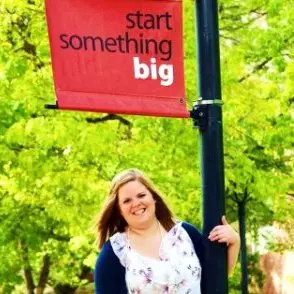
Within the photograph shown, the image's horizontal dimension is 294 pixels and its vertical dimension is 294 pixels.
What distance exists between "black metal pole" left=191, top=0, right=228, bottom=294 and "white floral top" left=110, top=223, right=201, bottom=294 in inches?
2.8

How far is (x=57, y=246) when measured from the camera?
657 inches

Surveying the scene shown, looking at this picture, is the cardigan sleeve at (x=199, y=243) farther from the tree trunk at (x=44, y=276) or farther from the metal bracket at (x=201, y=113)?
the tree trunk at (x=44, y=276)

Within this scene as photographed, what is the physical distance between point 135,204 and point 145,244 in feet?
0.63

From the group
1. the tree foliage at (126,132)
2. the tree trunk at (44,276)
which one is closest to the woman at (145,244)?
the tree foliage at (126,132)

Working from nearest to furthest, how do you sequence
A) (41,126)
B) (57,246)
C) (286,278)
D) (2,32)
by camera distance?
1. (41,126)
2. (2,32)
3. (57,246)
4. (286,278)

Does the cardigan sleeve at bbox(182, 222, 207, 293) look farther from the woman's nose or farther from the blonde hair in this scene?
the woman's nose

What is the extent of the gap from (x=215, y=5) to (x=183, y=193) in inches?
270

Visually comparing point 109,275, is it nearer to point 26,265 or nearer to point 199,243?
point 199,243

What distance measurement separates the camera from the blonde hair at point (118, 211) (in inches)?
138

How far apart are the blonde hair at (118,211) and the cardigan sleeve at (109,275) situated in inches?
6.6

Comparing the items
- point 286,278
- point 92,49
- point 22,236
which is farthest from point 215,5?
point 286,278

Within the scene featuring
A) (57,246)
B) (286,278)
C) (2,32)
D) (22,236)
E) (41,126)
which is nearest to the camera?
(41,126)

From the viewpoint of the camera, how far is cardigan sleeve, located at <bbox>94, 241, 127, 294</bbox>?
3385 millimetres

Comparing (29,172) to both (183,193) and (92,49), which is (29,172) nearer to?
(183,193)
